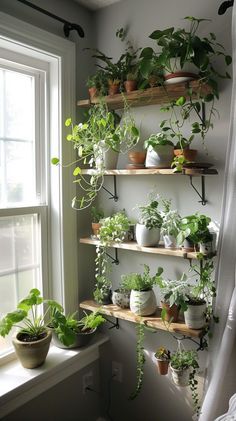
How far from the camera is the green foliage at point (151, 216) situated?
1.70 metres

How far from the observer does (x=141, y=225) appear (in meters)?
1.72

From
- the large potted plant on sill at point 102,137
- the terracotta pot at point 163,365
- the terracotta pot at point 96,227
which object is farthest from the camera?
the terracotta pot at point 96,227

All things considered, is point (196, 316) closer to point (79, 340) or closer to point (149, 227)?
point (149, 227)

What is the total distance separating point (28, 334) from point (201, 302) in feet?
2.76

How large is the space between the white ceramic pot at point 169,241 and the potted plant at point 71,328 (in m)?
0.55

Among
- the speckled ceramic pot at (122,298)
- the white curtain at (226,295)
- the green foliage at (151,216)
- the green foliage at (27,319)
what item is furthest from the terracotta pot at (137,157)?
the green foliage at (27,319)

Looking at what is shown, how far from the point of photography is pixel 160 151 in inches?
64.7

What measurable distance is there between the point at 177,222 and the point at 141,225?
180mm

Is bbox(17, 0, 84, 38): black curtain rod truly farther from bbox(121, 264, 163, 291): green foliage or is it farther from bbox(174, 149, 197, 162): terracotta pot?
bbox(121, 264, 163, 291): green foliage

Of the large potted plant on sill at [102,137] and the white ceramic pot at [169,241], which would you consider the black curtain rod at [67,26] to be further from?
the white ceramic pot at [169,241]

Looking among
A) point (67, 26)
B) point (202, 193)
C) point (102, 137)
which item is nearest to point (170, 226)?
point (202, 193)

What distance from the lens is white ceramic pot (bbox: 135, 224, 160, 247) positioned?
5.57 feet

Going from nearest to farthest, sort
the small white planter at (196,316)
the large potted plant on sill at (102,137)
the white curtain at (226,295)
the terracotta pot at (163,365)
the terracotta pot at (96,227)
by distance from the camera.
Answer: the white curtain at (226,295) → the small white planter at (196,316) → the terracotta pot at (163,365) → the large potted plant on sill at (102,137) → the terracotta pot at (96,227)

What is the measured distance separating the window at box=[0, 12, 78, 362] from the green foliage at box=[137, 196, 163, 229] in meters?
→ 0.44
